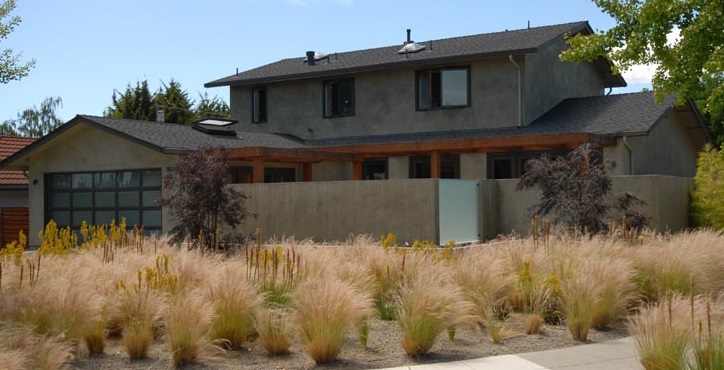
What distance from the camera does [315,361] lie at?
866 cm

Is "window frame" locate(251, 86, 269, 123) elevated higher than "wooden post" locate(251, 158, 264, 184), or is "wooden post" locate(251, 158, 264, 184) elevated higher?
"window frame" locate(251, 86, 269, 123)

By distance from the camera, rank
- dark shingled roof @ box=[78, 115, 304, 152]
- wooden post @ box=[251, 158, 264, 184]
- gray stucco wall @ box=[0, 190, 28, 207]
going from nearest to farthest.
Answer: dark shingled roof @ box=[78, 115, 304, 152] → wooden post @ box=[251, 158, 264, 184] → gray stucco wall @ box=[0, 190, 28, 207]

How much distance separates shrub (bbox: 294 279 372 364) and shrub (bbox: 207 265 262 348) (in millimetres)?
601

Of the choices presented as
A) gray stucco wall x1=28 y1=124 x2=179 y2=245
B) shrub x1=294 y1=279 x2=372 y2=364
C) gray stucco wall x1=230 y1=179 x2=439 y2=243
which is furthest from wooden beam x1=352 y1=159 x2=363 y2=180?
shrub x1=294 y1=279 x2=372 y2=364

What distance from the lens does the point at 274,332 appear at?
893 cm

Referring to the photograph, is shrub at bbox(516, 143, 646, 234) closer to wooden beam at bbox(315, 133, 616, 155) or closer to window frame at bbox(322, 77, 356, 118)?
wooden beam at bbox(315, 133, 616, 155)

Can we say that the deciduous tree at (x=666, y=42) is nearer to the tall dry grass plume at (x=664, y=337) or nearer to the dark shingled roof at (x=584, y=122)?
the dark shingled roof at (x=584, y=122)

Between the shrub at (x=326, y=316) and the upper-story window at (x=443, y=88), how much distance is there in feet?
63.7

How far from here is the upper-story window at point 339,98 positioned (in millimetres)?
30337

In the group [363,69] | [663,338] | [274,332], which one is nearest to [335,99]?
[363,69]

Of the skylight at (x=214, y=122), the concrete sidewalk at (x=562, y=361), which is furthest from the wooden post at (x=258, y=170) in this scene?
the concrete sidewalk at (x=562, y=361)

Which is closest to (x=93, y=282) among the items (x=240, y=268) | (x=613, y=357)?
(x=240, y=268)

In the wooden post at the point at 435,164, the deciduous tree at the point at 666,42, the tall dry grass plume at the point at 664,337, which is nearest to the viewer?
the tall dry grass plume at the point at 664,337

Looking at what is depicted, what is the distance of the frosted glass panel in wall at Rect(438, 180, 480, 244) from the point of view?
20.1 metres
